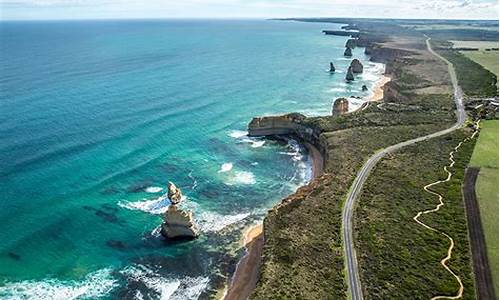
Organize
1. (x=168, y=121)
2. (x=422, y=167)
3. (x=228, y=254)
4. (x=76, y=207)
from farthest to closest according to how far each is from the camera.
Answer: (x=168, y=121)
(x=422, y=167)
(x=76, y=207)
(x=228, y=254)

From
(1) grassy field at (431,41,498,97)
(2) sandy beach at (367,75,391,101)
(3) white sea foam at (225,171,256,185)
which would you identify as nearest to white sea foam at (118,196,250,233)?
(3) white sea foam at (225,171,256,185)

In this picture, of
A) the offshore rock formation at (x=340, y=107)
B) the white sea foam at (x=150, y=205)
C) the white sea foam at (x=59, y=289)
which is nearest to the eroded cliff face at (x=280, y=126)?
the offshore rock formation at (x=340, y=107)

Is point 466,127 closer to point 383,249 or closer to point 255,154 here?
point 255,154

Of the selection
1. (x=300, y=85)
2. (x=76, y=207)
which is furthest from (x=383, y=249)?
(x=300, y=85)

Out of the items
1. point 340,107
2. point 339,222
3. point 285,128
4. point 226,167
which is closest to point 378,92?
point 340,107

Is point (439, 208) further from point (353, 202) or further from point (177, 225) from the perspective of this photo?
point (177, 225)

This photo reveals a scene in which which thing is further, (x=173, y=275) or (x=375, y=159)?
(x=375, y=159)

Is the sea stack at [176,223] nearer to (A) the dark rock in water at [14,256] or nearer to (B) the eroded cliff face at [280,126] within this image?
(A) the dark rock in water at [14,256]
